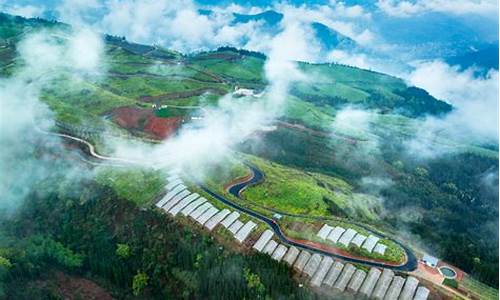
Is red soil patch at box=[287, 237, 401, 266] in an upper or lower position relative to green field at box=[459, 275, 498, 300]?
lower

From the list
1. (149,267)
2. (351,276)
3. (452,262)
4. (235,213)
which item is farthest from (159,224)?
(452,262)

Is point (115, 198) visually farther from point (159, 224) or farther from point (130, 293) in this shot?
point (130, 293)

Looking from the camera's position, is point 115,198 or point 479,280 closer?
point 479,280

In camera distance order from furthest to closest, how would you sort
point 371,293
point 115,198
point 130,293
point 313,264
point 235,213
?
point 115,198, point 235,213, point 130,293, point 313,264, point 371,293

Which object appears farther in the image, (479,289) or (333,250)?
(333,250)

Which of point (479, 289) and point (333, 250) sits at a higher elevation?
point (479, 289)

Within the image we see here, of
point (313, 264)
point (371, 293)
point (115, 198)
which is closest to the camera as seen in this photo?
point (371, 293)

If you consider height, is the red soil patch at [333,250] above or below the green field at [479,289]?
below

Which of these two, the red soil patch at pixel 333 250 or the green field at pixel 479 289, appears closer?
the green field at pixel 479 289

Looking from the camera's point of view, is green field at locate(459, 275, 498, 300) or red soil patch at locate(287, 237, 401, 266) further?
red soil patch at locate(287, 237, 401, 266)

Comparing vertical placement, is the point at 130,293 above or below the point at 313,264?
below
